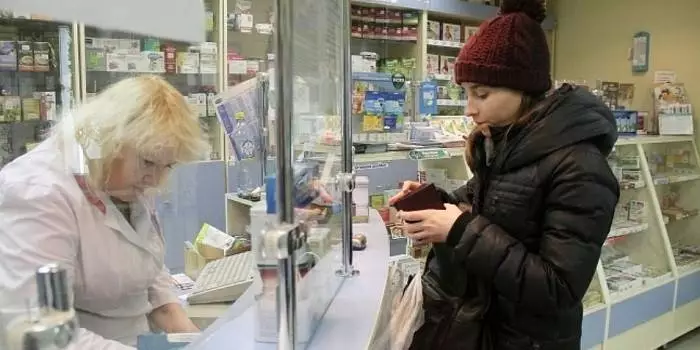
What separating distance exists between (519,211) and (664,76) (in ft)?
15.9

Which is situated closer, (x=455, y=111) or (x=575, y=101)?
(x=575, y=101)

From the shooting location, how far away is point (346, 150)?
1.77 metres

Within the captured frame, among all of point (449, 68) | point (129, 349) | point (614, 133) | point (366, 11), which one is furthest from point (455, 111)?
point (129, 349)

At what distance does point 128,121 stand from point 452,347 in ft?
3.11

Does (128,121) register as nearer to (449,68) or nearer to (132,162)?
(132,162)

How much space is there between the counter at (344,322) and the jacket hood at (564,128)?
1.46 ft

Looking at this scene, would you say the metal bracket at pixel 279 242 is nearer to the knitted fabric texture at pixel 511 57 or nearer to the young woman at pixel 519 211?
the young woman at pixel 519 211

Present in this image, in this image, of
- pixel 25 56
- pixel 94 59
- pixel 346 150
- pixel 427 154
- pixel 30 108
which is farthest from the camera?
pixel 30 108

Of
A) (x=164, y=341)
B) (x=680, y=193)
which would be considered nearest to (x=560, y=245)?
(x=164, y=341)

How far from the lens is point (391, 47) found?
555 cm

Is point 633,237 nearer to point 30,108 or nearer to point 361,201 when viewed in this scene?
point 361,201

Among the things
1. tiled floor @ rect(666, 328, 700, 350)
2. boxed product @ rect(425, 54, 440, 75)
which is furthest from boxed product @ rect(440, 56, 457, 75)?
tiled floor @ rect(666, 328, 700, 350)

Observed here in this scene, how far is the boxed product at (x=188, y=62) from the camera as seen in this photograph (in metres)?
3.15

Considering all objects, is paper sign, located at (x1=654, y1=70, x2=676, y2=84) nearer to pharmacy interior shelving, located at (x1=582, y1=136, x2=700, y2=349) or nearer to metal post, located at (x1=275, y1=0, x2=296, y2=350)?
pharmacy interior shelving, located at (x1=582, y1=136, x2=700, y2=349)
